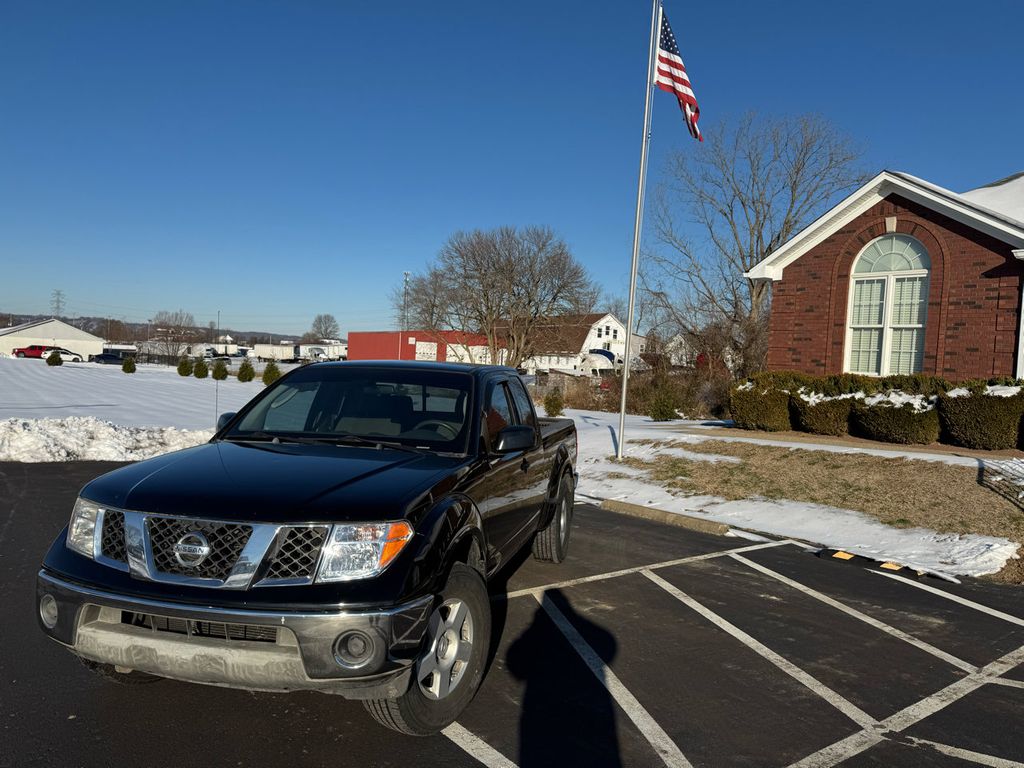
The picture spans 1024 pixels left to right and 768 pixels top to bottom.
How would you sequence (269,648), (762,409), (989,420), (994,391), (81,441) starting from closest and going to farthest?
(269,648) < (81,441) < (989,420) < (994,391) < (762,409)

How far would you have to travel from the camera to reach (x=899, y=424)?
13.1 meters

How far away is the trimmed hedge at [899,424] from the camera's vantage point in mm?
12922

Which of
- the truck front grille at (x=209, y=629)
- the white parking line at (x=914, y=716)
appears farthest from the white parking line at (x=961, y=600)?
the truck front grille at (x=209, y=629)

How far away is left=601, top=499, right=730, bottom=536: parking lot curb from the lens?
8.55 meters

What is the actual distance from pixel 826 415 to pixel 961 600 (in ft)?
28.5

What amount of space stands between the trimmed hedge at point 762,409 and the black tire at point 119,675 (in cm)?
1376

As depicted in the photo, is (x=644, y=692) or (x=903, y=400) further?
(x=903, y=400)

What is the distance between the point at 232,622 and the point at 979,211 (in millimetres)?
15542

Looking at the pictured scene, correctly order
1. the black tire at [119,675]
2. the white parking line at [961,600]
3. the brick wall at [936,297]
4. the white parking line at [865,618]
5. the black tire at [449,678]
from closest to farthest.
Answer: the black tire at [449,678]
the black tire at [119,675]
the white parking line at [865,618]
the white parking line at [961,600]
the brick wall at [936,297]

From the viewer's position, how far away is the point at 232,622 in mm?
2871

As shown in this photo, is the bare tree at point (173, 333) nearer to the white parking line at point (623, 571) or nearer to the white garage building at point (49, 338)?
the white garage building at point (49, 338)

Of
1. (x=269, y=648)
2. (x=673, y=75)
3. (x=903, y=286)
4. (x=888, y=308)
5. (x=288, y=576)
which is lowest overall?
(x=269, y=648)

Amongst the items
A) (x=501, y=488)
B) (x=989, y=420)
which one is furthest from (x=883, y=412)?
(x=501, y=488)

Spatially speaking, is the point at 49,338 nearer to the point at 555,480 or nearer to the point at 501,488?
the point at 555,480
